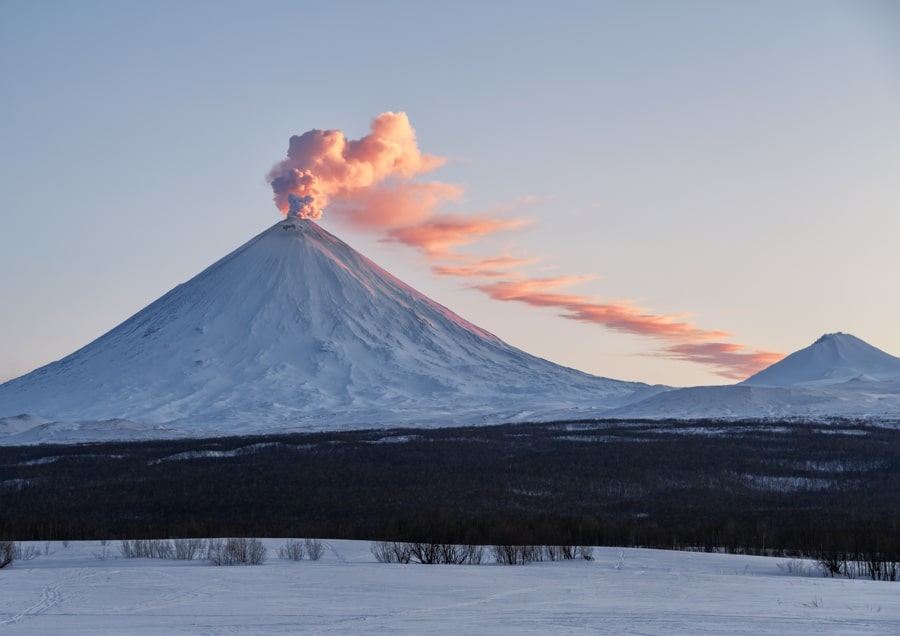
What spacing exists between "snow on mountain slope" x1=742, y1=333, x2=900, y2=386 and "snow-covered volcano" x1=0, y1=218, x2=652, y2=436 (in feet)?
A: 104

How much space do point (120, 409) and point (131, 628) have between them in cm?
10141

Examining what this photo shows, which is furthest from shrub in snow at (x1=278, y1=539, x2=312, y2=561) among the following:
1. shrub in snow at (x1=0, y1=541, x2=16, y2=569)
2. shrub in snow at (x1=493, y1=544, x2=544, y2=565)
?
shrub in snow at (x1=0, y1=541, x2=16, y2=569)

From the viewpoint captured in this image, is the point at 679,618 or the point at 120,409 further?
the point at 120,409

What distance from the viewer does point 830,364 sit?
156375 mm

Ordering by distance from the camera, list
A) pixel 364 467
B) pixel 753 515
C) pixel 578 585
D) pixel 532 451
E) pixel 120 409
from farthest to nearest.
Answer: pixel 120 409 < pixel 532 451 < pixel 364 467 < pixel 753 515 < pixel 578 585

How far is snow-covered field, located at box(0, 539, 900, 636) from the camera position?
11.7 meters

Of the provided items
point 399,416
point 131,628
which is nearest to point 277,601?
point 131,628

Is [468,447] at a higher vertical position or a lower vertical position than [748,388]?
lower

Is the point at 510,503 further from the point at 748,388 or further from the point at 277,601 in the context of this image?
the point at 748,388

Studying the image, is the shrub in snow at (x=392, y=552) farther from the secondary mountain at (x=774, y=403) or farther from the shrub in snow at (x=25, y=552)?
the secondary mountain at (x=774, y=403)

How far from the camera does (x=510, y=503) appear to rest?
108ft

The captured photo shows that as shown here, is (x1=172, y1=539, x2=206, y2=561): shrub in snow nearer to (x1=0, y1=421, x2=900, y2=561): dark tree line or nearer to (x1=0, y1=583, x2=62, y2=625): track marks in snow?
(x1=0, y1=421, x2=900, y2=561): dark tree line

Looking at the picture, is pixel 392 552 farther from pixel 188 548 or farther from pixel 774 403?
pixel 774 403

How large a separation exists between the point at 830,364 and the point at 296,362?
83712 mm
